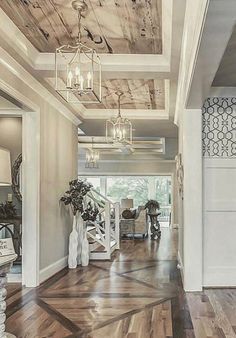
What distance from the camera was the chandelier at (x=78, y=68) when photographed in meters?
3.56

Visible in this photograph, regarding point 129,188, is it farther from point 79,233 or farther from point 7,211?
point 7,211

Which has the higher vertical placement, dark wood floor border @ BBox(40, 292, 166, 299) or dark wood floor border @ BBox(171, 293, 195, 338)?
dark wood floor border @ BBox(171, 293, 195, 338)

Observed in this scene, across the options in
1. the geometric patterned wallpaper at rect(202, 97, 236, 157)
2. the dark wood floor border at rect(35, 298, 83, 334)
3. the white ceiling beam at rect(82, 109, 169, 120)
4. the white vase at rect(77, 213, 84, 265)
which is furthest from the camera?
the white ceiling beam at rect(82, 109, 169, 120)

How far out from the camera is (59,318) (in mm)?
3920

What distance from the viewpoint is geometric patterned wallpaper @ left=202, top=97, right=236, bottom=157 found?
211 inches

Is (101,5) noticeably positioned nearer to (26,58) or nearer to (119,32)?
(119,32)

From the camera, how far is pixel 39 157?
216 inches

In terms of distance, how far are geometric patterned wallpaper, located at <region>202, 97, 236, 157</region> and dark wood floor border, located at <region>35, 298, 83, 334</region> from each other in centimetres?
280

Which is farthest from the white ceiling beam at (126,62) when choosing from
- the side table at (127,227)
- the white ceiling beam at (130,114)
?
the side table at (127,227)

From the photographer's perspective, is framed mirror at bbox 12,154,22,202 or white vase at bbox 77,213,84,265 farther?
white vase at bbox 77,213,84,265

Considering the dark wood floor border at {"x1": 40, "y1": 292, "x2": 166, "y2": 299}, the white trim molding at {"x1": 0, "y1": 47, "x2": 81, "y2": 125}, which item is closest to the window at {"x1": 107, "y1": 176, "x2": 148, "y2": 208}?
the white trim molding at {"x1": 0, "y1": 47, "x2": 81, "y2": 125}

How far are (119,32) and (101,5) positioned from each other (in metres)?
0.59

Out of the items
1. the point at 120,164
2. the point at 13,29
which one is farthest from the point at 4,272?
the point at 120,164

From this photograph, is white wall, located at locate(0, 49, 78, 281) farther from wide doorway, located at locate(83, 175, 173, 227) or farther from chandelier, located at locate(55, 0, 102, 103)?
wide doorway, located at locate(83, 175, 173, 227)
